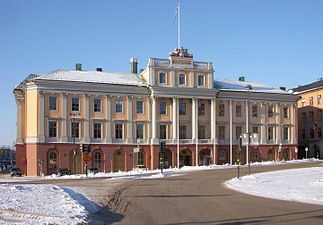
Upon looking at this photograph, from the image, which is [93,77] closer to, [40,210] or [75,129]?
[75,129]

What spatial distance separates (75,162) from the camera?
69750 mm

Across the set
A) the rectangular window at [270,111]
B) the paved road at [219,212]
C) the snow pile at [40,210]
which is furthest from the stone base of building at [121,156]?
the snow pile at [40,210]

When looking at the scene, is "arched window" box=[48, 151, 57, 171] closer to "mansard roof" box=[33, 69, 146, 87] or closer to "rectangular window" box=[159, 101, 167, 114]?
"mansard roof" box=[33, 69, 146, 87]

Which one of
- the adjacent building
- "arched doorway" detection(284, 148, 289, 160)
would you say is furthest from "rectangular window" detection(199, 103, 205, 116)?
the adjacent building

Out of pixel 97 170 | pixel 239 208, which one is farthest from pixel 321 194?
pixel 97 170

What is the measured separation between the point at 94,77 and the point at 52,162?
13.8 meters

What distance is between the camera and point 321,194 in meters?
24.9

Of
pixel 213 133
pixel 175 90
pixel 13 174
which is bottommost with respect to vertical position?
pixel 13 174

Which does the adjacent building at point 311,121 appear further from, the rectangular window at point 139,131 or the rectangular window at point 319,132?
the rectangular window at point 139,131

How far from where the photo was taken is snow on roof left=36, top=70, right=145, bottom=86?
70.5m

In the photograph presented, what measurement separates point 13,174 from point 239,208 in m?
58.7

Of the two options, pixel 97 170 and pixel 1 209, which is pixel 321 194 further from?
pixel 97 170

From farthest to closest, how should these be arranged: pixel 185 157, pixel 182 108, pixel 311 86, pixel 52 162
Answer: pixel 311 86, pixel 185 157, pixel 182 108, pixel 52 162

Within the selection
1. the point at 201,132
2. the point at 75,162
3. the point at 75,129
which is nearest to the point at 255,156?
the point at 201,132
